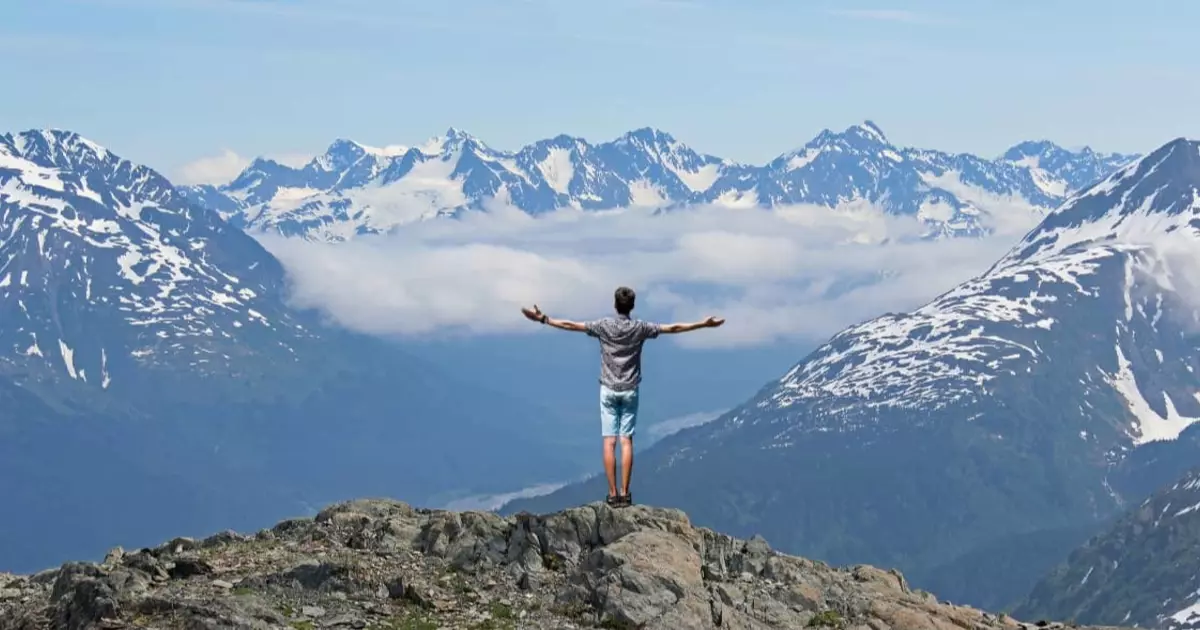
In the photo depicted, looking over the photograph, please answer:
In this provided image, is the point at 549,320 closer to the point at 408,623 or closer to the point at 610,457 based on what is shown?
the point at 610,457

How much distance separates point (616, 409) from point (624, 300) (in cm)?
287

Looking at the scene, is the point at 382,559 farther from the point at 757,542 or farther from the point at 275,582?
the point at 757,542

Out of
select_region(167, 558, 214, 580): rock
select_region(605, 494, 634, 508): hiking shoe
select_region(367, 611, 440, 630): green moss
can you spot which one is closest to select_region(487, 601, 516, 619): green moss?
select_region(367, 611, 440, 630): green moss

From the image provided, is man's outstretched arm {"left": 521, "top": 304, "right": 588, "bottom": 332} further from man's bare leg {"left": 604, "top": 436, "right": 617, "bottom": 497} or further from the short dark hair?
man's bare leg {"left": 604, "top": 436, "right": 617, "bottom": 497}

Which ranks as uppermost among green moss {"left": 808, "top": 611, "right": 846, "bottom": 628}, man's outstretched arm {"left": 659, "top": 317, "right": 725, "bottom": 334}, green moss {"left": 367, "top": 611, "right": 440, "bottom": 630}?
man's outstretched arm {"left": 659, "top": 317, "right": 725, "bottom": 334}

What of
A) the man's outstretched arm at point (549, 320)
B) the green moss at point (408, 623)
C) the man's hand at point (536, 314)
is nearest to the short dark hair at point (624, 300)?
the man's outstretched arm at point (549, 320)

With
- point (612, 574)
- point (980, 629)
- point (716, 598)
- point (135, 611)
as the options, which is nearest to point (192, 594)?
point (135, 611)

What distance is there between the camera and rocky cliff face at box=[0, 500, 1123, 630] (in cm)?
3788

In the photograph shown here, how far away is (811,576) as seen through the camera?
149 ft

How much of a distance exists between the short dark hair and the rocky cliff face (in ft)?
19.8

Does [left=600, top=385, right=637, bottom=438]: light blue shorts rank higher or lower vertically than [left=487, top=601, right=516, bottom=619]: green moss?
higher

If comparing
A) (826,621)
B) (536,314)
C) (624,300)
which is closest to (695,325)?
(624,300)

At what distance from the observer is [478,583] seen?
4188 cm

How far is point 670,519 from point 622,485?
2474 mm
